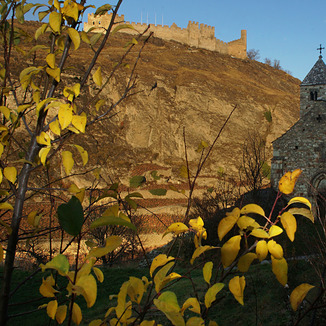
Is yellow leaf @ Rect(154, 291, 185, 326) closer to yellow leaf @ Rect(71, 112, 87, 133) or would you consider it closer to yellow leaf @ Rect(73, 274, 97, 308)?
yellow leaf @ Rect(73, 274, 97, 308)

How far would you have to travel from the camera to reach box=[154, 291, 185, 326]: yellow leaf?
848 millimetres

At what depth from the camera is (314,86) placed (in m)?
16.7

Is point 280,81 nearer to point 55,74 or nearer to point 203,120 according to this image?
point 203,120

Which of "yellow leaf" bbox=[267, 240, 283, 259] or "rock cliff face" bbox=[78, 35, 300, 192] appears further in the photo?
"rock cliff face" bbox=[78, 35, 300, 192]

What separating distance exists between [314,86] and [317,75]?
0.58 metres

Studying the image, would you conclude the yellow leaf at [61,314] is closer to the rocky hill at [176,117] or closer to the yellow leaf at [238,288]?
the yellow leaf at [238,288]

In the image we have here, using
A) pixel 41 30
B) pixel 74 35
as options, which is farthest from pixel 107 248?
pixel 41 30

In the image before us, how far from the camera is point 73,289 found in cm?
82

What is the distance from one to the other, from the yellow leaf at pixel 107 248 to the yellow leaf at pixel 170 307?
0.66 feet

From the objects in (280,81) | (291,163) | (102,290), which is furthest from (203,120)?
(102,290)

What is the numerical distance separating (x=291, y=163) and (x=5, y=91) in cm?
1530

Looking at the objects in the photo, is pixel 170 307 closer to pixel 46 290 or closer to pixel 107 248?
pixel 107 248

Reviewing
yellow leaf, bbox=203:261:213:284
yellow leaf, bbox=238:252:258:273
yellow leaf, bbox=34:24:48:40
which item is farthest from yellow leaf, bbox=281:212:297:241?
yellow leaf, bbox=34:24:48:40

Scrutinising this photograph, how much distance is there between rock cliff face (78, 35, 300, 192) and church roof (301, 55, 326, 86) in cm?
1597
